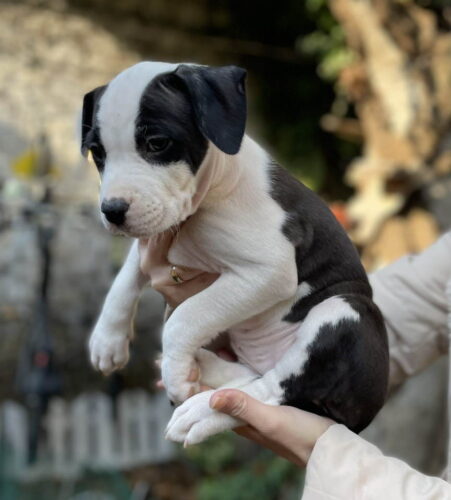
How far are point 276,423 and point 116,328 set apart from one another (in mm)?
396

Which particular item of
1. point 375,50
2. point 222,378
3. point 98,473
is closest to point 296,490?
point 98,473

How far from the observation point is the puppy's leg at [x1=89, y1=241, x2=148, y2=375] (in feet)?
5.62

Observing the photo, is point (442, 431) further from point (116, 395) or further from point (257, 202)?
point (257, 202)

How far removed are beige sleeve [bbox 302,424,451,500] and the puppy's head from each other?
1.91ft

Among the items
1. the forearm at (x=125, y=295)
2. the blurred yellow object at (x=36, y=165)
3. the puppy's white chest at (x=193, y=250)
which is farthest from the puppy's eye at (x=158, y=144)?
the blurred yellow object at (x=36, y=165)

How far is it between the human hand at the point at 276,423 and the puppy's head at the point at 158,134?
357mm

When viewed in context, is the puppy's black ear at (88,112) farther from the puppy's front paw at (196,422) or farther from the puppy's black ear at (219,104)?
the puppy's front paw at (196,422)

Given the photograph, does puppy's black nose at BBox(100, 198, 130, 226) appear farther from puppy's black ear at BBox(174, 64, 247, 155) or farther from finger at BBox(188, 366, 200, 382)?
finger at BBox(188, 366, 200, 382)

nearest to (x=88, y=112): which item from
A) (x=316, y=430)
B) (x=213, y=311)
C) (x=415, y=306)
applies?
(x=213, y=311)

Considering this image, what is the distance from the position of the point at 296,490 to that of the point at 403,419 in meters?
1.49

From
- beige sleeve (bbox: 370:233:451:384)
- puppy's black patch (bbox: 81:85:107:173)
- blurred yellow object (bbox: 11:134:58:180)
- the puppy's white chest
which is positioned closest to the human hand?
the puppy's white chest

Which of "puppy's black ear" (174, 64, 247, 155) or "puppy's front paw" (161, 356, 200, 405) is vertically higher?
"puppy's black ear" (174, 64, 247, 155)

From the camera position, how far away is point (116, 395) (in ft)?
20.3

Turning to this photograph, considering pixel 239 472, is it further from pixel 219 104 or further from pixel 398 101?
pixel 219 104
